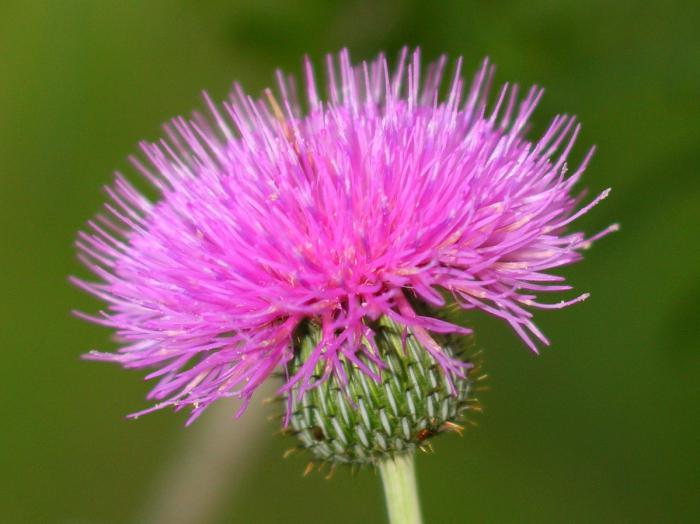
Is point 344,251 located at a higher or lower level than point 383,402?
higher

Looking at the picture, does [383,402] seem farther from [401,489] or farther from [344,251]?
[344,251]

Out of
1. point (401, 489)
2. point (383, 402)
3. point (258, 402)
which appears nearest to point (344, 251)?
point (383, 402)

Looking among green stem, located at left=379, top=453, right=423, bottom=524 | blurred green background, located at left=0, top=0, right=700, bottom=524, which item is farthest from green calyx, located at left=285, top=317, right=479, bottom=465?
blurred green background, located at left=0, top=0, right=700, bottom=524

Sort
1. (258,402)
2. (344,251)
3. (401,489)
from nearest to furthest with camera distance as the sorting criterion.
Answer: (344,251) < (401,489) < (258,402)

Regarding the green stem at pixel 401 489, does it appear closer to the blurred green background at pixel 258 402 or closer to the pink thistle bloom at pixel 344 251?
the pink thistle bloom at pixel 344 251

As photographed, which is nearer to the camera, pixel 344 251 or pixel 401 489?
pixel 344 251
